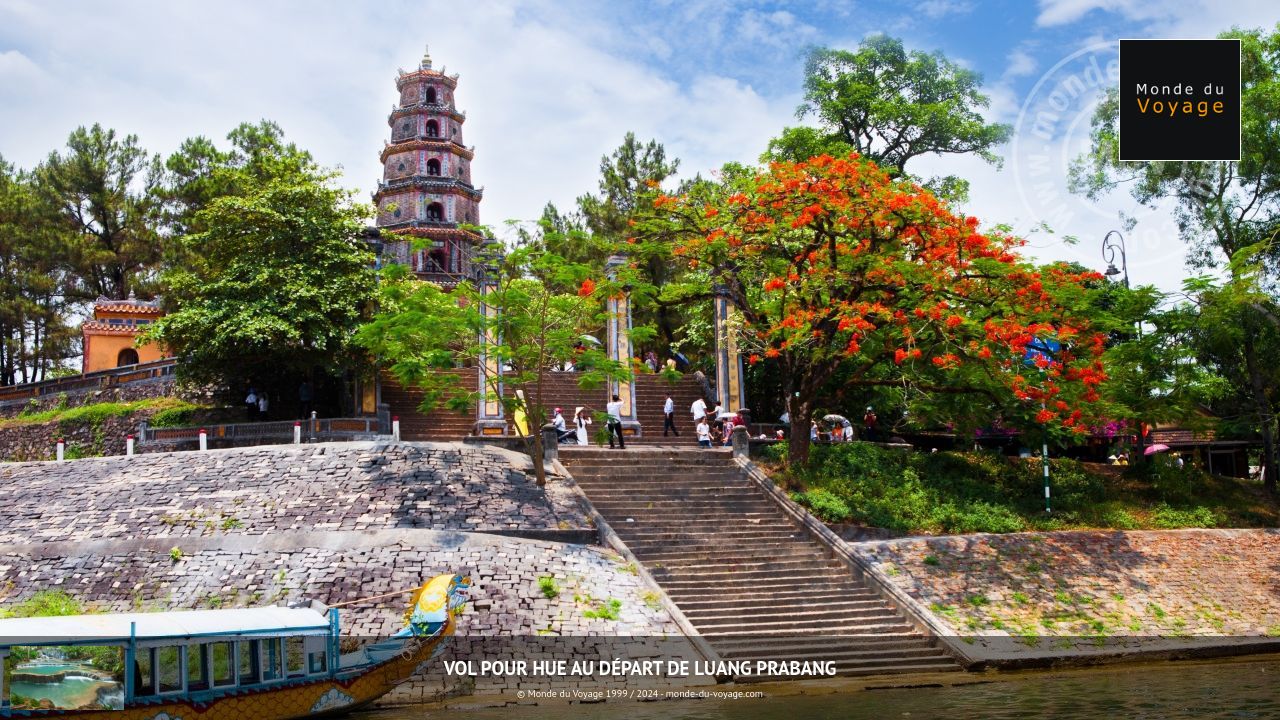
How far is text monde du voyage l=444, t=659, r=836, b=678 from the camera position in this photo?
1584cm

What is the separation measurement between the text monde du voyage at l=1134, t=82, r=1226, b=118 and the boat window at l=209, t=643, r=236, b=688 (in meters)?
15.0

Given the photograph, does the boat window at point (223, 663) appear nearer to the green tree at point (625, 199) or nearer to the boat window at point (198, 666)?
the boat window at point (198, 666)

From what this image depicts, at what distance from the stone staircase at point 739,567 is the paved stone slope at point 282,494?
1556 mm

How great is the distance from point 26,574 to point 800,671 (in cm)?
1389

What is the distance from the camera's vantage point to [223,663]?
1325 centimetres

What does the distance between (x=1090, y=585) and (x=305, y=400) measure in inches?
835

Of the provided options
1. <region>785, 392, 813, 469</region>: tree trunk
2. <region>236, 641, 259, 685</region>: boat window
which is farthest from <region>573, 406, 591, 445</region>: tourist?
<region>236, 641, 259, 685</region>: boat window

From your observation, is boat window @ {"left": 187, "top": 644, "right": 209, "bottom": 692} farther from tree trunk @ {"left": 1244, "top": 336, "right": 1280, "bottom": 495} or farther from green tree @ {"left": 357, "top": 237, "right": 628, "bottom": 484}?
tree trunk @ {"left": 1244, "top": 336, "right": 1280, "bottom": 495}

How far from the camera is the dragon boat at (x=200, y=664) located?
12.0 meters

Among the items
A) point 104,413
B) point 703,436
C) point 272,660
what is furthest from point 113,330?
point 272,660

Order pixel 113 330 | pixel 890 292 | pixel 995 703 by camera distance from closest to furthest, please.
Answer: pixel 995 703, pixel 890 292, pixel 113 330

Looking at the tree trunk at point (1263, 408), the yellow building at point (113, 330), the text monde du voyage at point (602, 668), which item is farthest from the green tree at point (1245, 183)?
the yellow building at point (113, 330)

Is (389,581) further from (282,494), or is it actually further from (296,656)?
(282,494)

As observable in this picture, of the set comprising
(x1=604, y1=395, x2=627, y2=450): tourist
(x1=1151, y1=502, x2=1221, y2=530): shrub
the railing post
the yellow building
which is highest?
the yellow building
